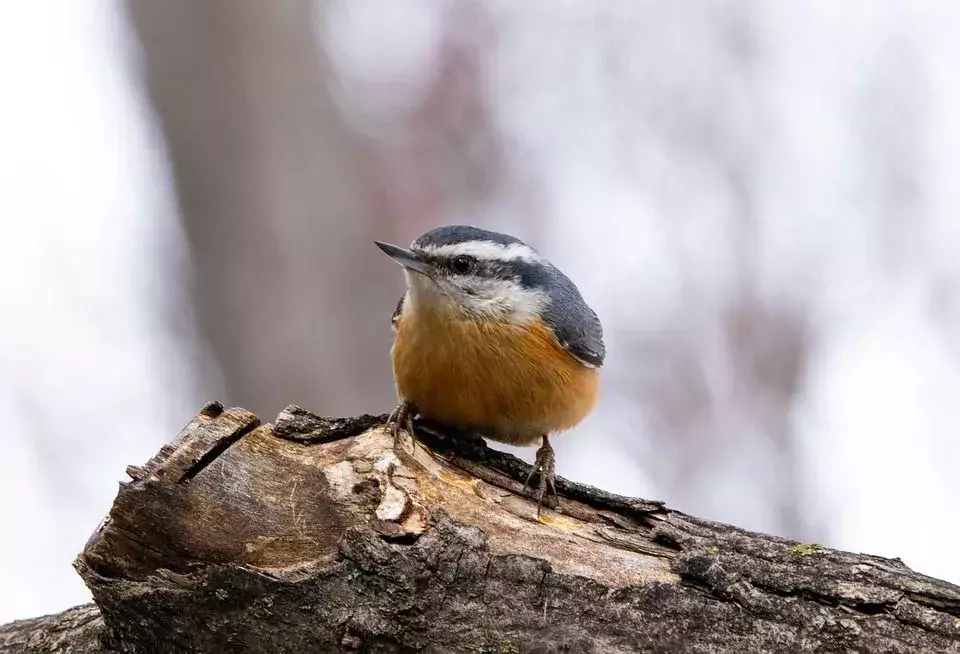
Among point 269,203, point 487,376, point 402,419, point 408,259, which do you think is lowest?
point 402,419

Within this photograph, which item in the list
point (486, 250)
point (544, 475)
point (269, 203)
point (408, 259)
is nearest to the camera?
point (544, 475)

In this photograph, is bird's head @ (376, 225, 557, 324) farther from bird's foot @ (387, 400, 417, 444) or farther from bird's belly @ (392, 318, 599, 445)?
bird's foot @ (387, 400, 417, 444)

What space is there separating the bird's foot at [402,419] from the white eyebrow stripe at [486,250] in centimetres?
55

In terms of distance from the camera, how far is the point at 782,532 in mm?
4809

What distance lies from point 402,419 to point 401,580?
2.53 feet

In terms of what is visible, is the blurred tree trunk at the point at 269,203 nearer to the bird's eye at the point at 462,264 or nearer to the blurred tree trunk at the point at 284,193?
the blurred tree trunk at the point at 284,193

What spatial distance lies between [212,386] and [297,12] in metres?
2.00

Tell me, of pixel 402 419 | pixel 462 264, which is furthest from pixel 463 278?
pixel 402 419

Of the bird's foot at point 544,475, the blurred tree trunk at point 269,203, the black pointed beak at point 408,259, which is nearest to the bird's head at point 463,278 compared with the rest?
the black pointed beak at point 408,259

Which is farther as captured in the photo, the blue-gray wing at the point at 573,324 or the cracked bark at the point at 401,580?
the blue-gray wing at the point at 573,324

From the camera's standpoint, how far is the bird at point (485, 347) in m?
2.70

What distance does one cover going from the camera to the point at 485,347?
8.96ft

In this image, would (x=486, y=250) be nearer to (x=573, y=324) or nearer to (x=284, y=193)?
(x=573, y=324)

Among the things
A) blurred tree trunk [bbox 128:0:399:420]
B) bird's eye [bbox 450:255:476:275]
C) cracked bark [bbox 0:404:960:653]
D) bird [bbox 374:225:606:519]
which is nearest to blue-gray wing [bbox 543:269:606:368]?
bird [bbox 374:225:606:519]
